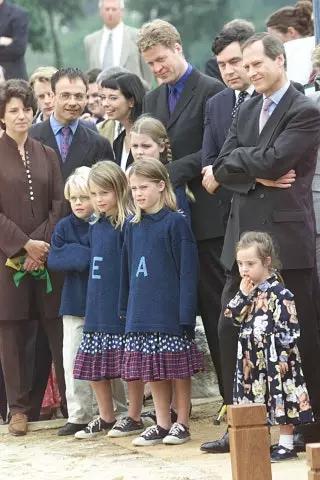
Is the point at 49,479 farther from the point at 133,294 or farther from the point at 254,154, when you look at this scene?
the point at 254,154

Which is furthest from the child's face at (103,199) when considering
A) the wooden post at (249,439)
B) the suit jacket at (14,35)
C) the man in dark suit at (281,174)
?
the suit jacket at (14,35)

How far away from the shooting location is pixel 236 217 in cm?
802

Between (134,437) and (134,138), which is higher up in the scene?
(134,138)

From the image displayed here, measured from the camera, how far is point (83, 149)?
9.89m

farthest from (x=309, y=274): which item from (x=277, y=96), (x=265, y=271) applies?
(x=277, y=96)

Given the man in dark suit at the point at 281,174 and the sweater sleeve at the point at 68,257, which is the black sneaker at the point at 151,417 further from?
the man in dark suit at the point at 281,174

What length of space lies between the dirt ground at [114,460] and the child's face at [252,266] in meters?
1.02

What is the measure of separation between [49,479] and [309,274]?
6.07 ft

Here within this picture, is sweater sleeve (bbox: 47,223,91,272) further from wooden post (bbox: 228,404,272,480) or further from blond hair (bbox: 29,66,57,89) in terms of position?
wooden post (bbox: 228,404,272,480)

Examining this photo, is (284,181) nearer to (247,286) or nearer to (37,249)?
(247,286)

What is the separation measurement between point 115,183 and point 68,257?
2.02 feet

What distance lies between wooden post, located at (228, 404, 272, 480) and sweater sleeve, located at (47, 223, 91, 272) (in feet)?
10.5

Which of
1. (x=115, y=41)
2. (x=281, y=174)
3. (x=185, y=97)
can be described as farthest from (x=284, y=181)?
(x=115, y=41)

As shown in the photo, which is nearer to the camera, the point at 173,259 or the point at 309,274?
the point at 309,274
